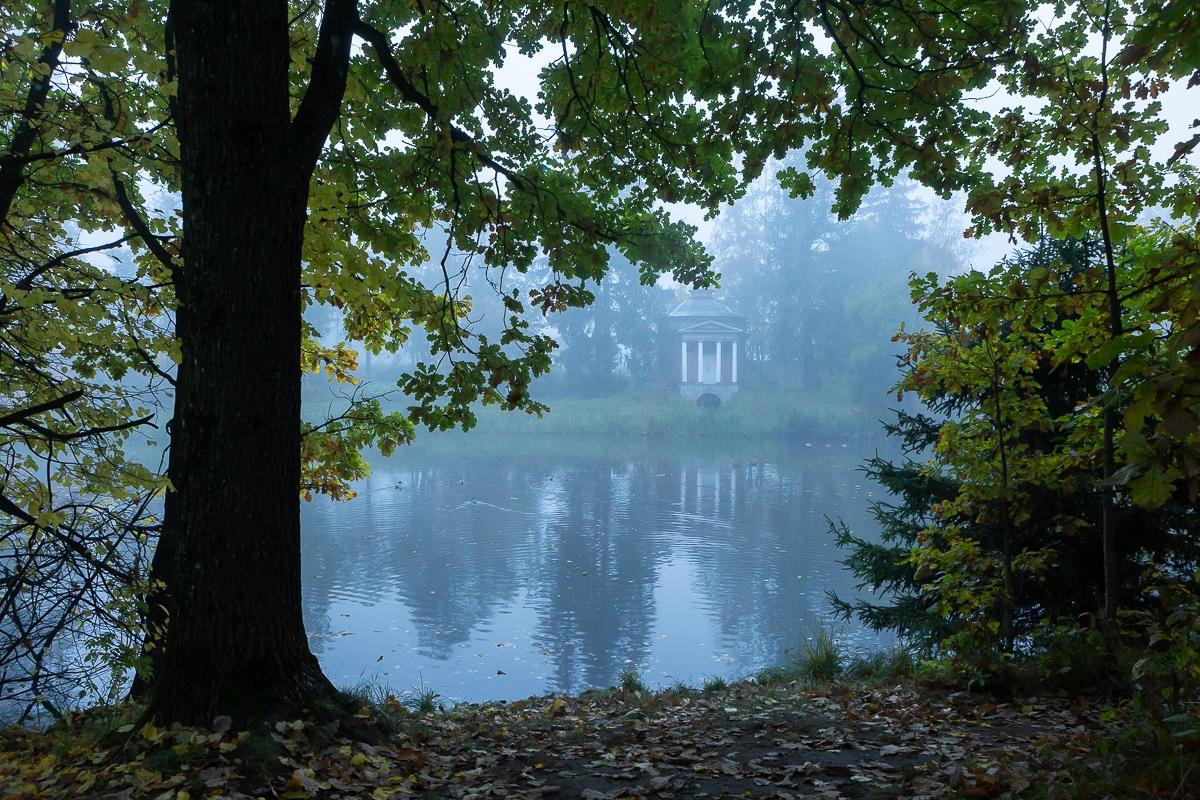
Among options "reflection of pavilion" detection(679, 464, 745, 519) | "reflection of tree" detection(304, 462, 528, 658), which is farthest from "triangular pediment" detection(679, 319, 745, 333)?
"reflection of tree" detection(304, 462, 528, 658)

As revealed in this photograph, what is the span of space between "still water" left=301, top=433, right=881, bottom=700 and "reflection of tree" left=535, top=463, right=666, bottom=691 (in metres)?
0.05

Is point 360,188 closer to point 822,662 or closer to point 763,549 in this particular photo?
point 822,662

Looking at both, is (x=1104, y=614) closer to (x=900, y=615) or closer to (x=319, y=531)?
(x=900, y=615)

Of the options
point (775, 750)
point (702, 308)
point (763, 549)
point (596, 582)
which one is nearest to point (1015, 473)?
point (775, 750)

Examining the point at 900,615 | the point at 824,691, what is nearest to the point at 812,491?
the point at 900,615

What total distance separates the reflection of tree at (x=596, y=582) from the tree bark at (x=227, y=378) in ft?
25.9

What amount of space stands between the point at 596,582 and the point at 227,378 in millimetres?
14146

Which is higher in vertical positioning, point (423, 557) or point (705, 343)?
point (705, 343)

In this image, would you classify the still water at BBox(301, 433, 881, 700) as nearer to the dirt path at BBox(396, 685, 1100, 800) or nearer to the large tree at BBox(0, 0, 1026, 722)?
the large tree at BBox(0, 0, 1026, 722)

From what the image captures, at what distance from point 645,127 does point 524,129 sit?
1151 millimetres

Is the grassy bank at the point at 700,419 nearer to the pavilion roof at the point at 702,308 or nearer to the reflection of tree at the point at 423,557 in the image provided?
the pavilion roof at the point at 702,308

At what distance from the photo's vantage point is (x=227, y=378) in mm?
3982

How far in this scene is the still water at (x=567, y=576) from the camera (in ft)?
41.7

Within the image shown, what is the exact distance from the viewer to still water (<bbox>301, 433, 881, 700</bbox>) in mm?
12711
